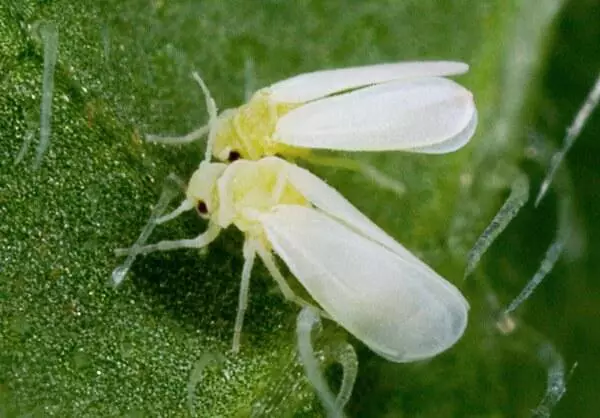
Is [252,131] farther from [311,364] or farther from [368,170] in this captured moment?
[311,364]

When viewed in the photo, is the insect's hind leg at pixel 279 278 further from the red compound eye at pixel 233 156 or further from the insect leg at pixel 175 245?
the red compound eye at pixel 233 156

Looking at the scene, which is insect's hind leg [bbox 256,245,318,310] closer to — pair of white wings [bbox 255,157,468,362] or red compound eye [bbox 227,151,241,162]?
pair of white wings [bbox 255,157,468,362]

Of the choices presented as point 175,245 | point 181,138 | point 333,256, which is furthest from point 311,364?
point 181,138

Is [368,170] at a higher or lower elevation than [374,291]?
higher

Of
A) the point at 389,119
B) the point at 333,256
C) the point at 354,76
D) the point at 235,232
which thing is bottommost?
the point at 333,256

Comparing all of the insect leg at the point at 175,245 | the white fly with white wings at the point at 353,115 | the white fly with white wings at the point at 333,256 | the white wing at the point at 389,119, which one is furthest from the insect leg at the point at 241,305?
the white wing at the point at 389,119

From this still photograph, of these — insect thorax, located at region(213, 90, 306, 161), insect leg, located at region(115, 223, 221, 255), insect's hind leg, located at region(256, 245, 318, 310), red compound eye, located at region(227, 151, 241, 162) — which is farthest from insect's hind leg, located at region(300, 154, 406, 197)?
insect leg, located at region(115, 223, 221, 255)

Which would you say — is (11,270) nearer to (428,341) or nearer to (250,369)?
(250,369)
